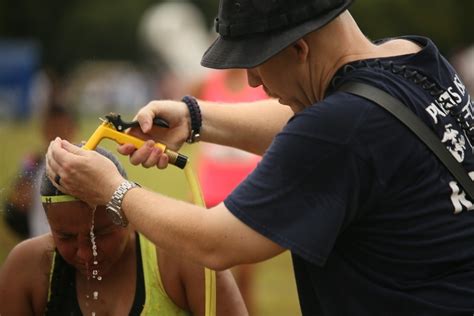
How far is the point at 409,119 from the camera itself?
3.18 m

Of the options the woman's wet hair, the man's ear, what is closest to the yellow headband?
the woman's wet hair

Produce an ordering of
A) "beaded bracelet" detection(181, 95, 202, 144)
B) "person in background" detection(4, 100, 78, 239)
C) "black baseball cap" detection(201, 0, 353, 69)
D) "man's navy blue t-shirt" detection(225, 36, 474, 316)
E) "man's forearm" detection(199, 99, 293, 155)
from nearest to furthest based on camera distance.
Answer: "man's navy blue t-shirt" detection(225, 36, 474, 316), "black baseball cap" detection(201, 0, 353, 69), "person in background" detection(4, 100, 78, 239), "beaded bracelet" detection(181, 95, 202, 144), "man's forearm" detection(199, 99, 293, 155)

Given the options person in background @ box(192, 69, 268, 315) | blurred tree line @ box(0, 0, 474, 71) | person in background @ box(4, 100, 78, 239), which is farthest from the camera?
blurred tree line @ box(0, 0, 474, 71)


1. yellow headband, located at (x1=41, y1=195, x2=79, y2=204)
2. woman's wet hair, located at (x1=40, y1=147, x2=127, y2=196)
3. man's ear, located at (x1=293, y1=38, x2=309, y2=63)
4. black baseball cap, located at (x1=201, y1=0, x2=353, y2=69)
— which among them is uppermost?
black baseball cap, located at (x1=201, y1=0, x2=353, y2=69)

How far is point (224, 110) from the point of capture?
14.0 ft

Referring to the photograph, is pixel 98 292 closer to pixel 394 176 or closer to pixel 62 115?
pixel 394 176

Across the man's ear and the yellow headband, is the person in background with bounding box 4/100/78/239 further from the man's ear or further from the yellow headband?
the man's ear

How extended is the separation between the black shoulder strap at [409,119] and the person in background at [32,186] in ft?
4.38

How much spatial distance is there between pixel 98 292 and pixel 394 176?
53.5 inches

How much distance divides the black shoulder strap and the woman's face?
1.06 metres

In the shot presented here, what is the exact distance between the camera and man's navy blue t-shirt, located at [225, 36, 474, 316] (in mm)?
3090

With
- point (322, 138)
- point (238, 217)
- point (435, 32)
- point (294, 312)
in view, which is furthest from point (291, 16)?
point (435, 32)

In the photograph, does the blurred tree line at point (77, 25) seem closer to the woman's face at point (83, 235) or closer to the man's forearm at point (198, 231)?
the woman's face at point (83, 235)

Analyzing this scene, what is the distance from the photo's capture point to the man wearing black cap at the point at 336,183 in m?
3.09
